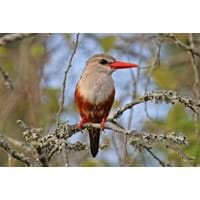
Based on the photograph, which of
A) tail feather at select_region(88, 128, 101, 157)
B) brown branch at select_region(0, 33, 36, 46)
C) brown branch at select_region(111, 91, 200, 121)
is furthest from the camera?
brown branch at select_region(0, 33, 36, 46)

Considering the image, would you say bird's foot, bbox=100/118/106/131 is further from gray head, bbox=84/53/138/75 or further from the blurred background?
gray head, bbox=84/53/138/75

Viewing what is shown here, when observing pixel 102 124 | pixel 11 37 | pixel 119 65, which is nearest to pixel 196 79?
pixel 119 65

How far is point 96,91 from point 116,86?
8cm

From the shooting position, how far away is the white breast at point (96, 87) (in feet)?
6.27

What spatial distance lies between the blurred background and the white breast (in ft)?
0.10

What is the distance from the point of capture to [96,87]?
192cm

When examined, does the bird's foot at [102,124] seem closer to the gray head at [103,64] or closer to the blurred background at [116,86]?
the blurred background at [116,86]

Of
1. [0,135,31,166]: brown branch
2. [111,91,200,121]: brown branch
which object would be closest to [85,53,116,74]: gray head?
[111,91,200,121]: brown branch

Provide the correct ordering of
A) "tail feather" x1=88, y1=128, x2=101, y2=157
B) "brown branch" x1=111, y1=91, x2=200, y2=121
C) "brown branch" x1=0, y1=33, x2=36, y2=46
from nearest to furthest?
1. "brown branch" x1=111, y1=91, x2=200, y2=121
2. "tail feather" x1=88, y1=128, x2=101, y2=157
3. "brown branch" x1=0, y1=33, x2=36, y2=46

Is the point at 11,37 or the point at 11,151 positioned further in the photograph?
the point at 11,37

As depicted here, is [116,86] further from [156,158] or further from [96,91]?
[156,158]

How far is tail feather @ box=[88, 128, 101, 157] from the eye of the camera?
6.25ft
